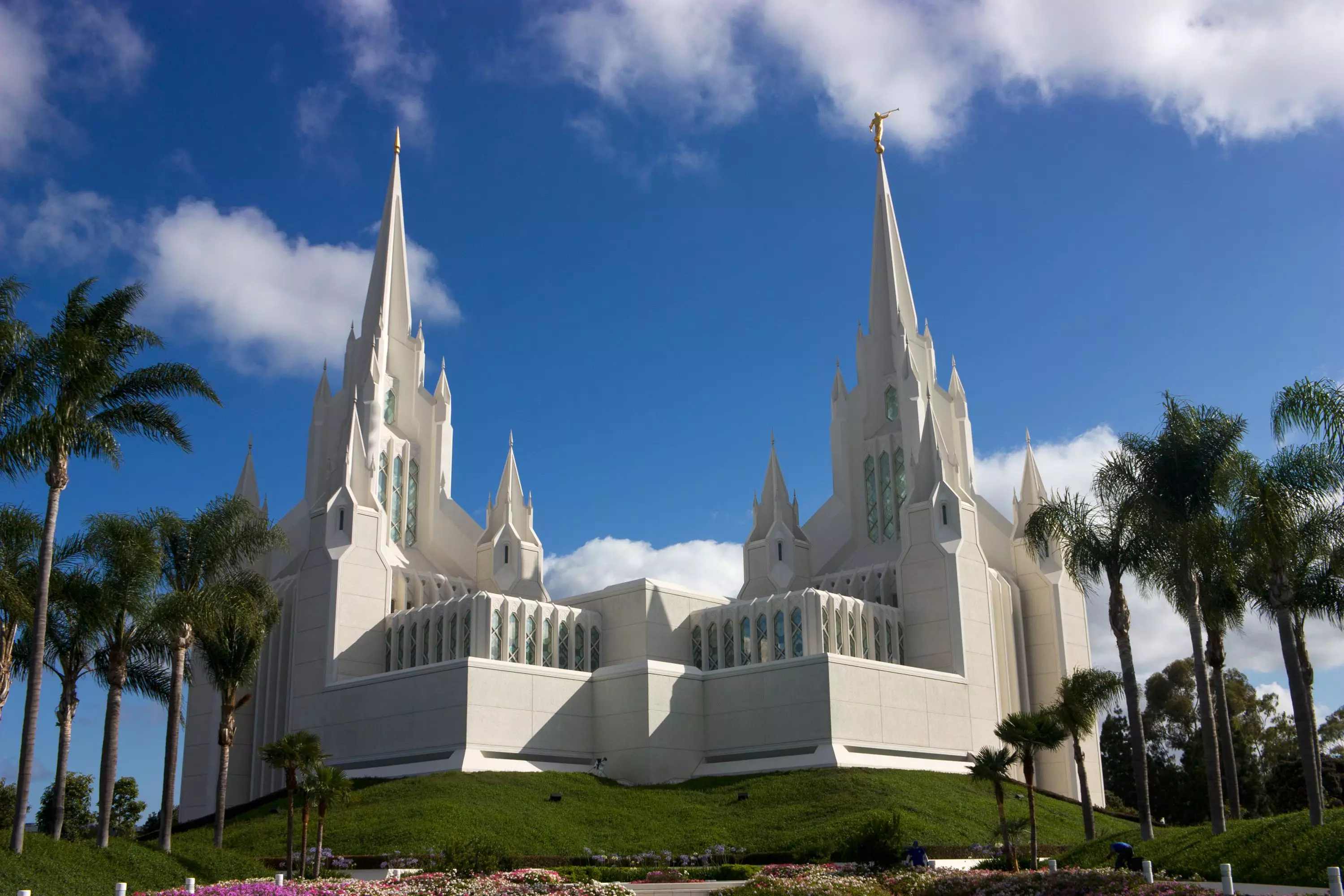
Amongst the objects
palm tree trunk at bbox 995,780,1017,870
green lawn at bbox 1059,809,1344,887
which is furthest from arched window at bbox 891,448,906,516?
green lawn at bbox 1059,809,1344,887

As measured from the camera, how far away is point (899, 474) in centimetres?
5747

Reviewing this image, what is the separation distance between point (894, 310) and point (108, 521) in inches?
1603

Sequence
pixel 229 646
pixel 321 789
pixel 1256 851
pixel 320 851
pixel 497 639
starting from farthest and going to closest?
pixel 497 639 < pixel 229 646 < pixel 321 789 < pixel 320 851 < pixel 1256 851

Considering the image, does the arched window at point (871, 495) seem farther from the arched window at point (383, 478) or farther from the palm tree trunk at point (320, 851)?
the palm tree trunk at point (320, 851)

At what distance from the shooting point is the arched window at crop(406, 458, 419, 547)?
190 feet

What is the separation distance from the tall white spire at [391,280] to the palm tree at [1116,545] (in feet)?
124

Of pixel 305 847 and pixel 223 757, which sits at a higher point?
pixel 223 757

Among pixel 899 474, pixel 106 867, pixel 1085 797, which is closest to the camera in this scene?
pixel 106 867

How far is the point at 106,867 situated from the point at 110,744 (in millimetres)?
5288

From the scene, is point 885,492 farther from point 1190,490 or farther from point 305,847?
point 305,847

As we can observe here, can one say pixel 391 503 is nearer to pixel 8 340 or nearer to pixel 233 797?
pixel 233 797

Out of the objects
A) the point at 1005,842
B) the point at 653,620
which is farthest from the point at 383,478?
the point at 1005,842

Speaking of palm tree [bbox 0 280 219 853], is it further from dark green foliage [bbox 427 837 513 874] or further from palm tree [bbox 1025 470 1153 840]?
palm tree [bbox 1025 470 1153 840]

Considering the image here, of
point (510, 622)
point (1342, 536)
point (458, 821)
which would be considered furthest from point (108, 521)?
point (1342, 536)
